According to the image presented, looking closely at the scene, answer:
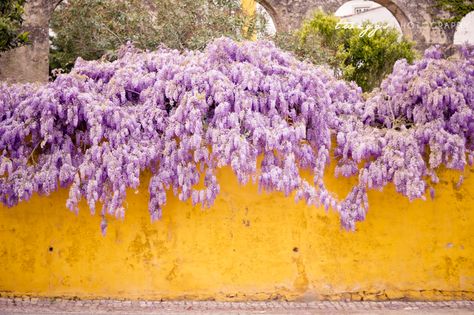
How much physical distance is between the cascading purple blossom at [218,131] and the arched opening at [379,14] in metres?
6.53

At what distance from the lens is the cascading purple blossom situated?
5.92 meters

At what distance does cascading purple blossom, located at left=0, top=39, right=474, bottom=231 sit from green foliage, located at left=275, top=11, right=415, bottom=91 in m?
4.63

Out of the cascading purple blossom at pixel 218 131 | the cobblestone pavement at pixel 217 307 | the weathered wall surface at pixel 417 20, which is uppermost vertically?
the weathered wall surface at pixel 417 20

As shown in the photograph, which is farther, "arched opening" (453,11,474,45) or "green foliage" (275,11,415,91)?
"arched opening" (453,11,474,45)

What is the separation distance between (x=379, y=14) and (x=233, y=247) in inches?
683

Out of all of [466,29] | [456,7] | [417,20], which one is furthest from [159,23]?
[466,29]

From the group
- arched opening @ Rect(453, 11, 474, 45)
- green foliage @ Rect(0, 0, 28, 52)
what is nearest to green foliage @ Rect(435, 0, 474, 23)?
arched opening @ Rect(453, 11, 474, 45)

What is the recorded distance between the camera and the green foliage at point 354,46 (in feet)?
37.2

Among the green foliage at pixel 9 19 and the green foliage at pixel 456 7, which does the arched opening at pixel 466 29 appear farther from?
the green foliage at pixel 9 19

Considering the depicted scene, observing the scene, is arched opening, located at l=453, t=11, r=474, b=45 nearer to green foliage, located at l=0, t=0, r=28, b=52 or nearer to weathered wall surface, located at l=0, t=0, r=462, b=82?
weathered wall surface, located at l=0, t=0, r=462, b=82

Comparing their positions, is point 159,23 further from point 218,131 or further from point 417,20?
point 417,20

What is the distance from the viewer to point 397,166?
20.0ft

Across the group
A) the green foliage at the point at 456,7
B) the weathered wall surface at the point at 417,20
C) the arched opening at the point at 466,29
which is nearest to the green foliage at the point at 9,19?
the weathered wall surface at the point at 417,20

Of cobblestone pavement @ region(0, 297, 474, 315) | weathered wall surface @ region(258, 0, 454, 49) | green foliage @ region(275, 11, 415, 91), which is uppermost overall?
weathered wall surface @ region(258, 0, 454, 49)
